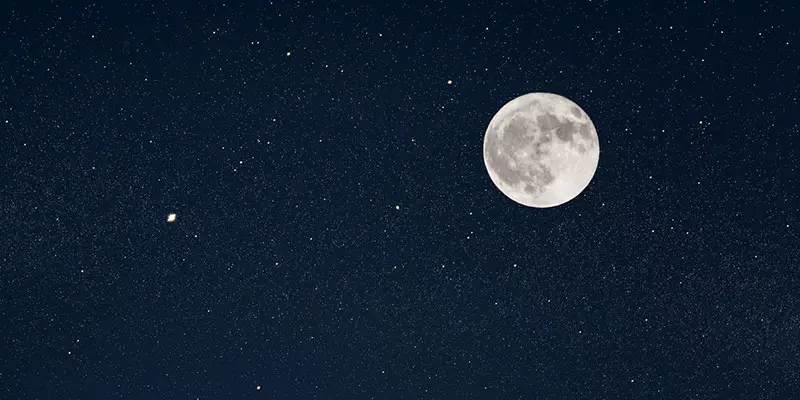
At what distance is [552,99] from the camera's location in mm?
3398

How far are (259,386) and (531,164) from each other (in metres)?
2.28

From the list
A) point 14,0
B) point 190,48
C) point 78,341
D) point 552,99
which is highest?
point 14,0

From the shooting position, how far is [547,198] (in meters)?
3.43

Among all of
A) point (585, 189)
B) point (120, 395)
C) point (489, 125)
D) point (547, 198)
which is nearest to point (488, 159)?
point (489, 125)

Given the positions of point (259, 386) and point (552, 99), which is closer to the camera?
point (552, 99)

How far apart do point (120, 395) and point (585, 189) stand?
11.1 feet

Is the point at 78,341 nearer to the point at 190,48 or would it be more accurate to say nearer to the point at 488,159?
the point at 190,48

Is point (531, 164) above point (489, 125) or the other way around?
the other way around

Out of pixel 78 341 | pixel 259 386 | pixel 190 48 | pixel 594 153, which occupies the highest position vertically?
pixel 190 48

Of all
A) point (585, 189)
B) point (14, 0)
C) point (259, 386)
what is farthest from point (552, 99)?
point (14, 0)

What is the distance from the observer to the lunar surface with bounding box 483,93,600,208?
130 inches

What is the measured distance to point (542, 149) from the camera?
3305 millimetres

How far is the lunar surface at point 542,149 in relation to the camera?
331 centimetres

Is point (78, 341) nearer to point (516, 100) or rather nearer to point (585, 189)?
point (516, 100)
